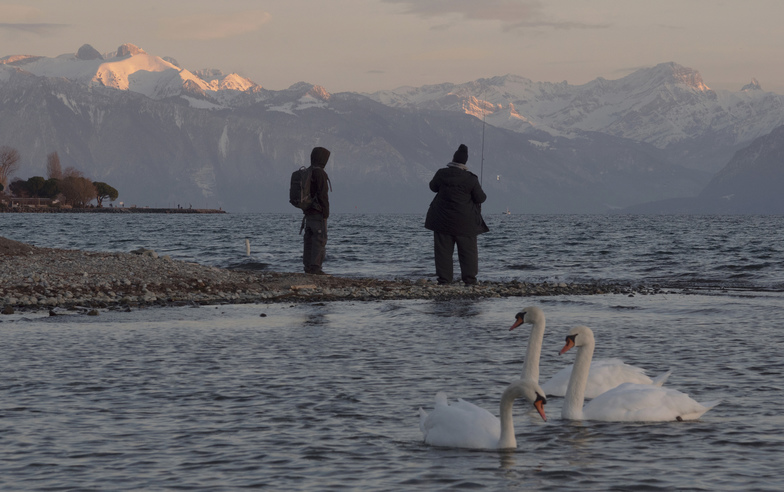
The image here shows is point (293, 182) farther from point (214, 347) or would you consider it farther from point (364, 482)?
point (364, 482)

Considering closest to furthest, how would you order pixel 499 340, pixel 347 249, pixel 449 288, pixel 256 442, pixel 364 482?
pixel 364 482
pixel 256 442
pixel 499 340
pixel 449 288
pixel 347 249

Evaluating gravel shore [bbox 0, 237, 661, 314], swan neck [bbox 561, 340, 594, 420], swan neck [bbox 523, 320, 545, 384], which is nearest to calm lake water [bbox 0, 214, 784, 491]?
swan neck [bbox 561, 340, 594, 420]

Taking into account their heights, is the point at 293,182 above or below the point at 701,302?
above

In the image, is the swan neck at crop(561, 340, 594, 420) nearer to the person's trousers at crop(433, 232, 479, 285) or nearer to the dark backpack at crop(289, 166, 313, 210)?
the person's trousers at crop(433, 232, 479, 285)

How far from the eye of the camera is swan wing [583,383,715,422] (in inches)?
338

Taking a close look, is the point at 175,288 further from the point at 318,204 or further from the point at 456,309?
the point at 456,309

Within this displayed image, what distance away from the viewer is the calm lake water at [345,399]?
271 inches

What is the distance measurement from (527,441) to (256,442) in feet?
7.27

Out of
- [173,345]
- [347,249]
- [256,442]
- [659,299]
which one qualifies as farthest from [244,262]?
[256,442]

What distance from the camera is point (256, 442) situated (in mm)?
7742

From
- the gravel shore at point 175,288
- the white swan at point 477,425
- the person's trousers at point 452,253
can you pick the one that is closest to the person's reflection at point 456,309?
the gravel shore at point 175,288

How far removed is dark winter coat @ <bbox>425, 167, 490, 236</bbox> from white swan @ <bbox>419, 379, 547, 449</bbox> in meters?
12.2

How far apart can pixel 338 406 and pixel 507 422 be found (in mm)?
2166

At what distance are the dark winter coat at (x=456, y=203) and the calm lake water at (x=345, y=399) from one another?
2.26 meters
